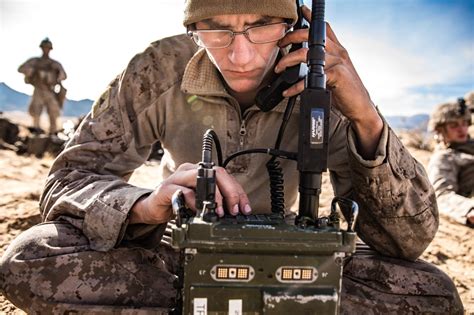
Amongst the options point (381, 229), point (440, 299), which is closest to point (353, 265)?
point (381, 229)

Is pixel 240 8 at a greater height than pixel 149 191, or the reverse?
pixel 240 8

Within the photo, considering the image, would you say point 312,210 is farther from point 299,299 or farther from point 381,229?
point 381,229

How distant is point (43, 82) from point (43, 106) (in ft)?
2.40

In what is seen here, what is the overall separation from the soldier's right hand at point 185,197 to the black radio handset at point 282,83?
630 mm

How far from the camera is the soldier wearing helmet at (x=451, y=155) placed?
6617mm

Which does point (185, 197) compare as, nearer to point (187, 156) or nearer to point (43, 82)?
point (187, 156)

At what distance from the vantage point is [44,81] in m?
14.8

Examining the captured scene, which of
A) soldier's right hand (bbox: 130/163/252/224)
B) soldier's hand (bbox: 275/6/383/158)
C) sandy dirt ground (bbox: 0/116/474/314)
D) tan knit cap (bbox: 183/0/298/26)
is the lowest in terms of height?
sandy dirt ground (bbox: 0/116/474/314)

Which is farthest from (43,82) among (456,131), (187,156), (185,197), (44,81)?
(185,197)

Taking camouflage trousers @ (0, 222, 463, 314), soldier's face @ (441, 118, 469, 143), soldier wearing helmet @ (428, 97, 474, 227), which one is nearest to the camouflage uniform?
camouflage trousers @ (0, 222, 463, 314)

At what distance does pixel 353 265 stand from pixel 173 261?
926mm

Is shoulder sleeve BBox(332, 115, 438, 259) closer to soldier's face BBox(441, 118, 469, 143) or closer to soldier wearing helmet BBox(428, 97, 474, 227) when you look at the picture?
soldier wearing helmet BBox(428, 97, 474, 227)

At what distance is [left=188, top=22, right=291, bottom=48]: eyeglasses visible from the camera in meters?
2.27

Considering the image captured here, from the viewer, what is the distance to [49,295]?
209cm
